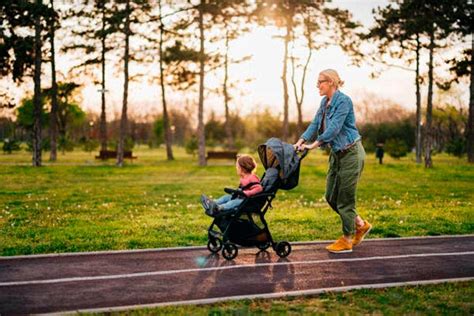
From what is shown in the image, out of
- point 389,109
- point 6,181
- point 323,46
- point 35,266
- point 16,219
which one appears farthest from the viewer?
point 389,109

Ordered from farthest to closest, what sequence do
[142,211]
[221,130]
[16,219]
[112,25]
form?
[221,130] → [112,25] → [142,211] → [16,219]

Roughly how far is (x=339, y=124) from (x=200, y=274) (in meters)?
2.55

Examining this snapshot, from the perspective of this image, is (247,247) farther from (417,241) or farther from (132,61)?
(132,61)

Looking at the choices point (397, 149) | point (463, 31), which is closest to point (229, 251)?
point (463, 31)

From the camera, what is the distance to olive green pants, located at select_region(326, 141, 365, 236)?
8047 mm

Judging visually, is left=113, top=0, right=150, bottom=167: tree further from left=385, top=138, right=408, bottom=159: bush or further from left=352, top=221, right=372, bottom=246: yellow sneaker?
left=352, top=221, right=372, bottom=246: yellow sneaker

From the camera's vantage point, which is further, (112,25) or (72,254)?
(112,25)

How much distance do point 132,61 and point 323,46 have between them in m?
13.6

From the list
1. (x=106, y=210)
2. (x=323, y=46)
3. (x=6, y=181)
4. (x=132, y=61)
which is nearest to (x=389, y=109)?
(x=323, y=46)

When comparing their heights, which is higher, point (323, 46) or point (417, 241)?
point (323, 46)

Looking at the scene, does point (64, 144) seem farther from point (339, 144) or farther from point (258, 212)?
point (339, 144)

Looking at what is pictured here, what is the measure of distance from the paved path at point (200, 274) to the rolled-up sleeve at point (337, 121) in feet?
4.91

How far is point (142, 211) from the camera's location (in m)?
13.3

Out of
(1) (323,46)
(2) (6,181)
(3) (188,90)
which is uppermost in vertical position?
(1) (323,46)
